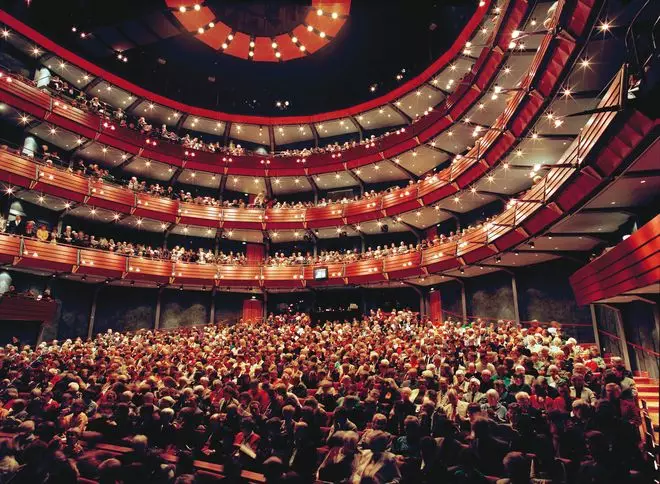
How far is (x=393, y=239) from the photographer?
27.2 metres

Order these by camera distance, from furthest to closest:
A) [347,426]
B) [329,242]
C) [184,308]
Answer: [329,242] → [184,308] → [347,426]

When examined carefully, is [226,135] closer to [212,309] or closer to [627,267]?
[212,309]

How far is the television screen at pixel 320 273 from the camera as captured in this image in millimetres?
24438

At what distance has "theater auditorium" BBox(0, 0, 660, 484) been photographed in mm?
5070

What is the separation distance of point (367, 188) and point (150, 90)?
52.3 feet

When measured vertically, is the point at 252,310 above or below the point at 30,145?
below

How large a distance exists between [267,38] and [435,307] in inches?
770

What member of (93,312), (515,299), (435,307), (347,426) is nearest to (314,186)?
(435,307)

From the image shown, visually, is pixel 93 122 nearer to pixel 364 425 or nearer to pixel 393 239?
pixel 393 239

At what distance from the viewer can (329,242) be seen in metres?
28.9

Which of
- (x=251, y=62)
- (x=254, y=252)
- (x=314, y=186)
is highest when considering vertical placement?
(x=251, y=62)

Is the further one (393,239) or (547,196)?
(393,239)

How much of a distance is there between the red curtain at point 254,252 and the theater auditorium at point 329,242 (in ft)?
0.70

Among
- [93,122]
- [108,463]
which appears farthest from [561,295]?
[93,122]
